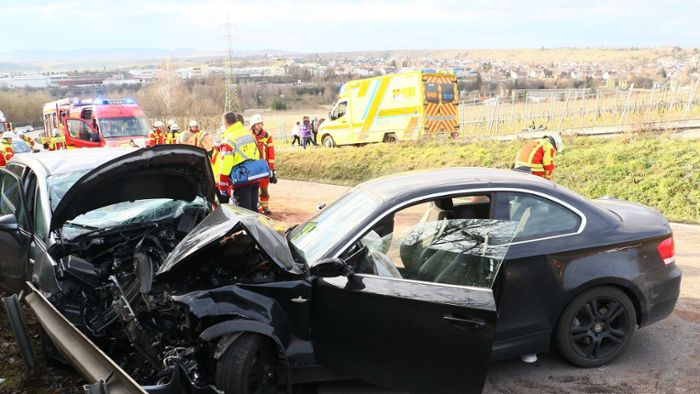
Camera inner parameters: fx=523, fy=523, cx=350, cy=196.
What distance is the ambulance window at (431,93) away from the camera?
64.6ft

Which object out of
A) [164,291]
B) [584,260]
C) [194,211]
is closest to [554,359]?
[584,260]

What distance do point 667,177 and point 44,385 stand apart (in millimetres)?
10519

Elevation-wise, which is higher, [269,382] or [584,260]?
[584,260]

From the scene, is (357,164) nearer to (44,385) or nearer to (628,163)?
(628,163)

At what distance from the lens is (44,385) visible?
13.3 ft

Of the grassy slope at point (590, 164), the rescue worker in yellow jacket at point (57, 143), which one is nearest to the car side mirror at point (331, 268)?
the grassy slope at point (590, 164)

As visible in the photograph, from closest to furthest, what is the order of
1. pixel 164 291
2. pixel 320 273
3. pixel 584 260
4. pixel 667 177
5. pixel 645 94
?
1. pixel 320 273
2. pixel 164 291
3. pixel 584 260
4. pixel 667 177
5. pixel 645 94

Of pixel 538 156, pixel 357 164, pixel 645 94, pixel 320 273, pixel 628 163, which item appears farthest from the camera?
pixel 645 94

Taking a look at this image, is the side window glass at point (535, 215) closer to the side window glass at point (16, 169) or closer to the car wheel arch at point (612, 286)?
the car wheel arch at point (612, 286)

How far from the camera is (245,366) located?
3.14 m

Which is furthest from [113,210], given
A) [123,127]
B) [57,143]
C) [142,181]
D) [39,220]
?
[57,143]

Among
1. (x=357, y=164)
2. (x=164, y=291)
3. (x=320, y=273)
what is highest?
(x=320, y=273)

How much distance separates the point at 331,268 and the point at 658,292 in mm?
2625

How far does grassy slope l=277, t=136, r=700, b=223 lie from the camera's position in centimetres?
971
